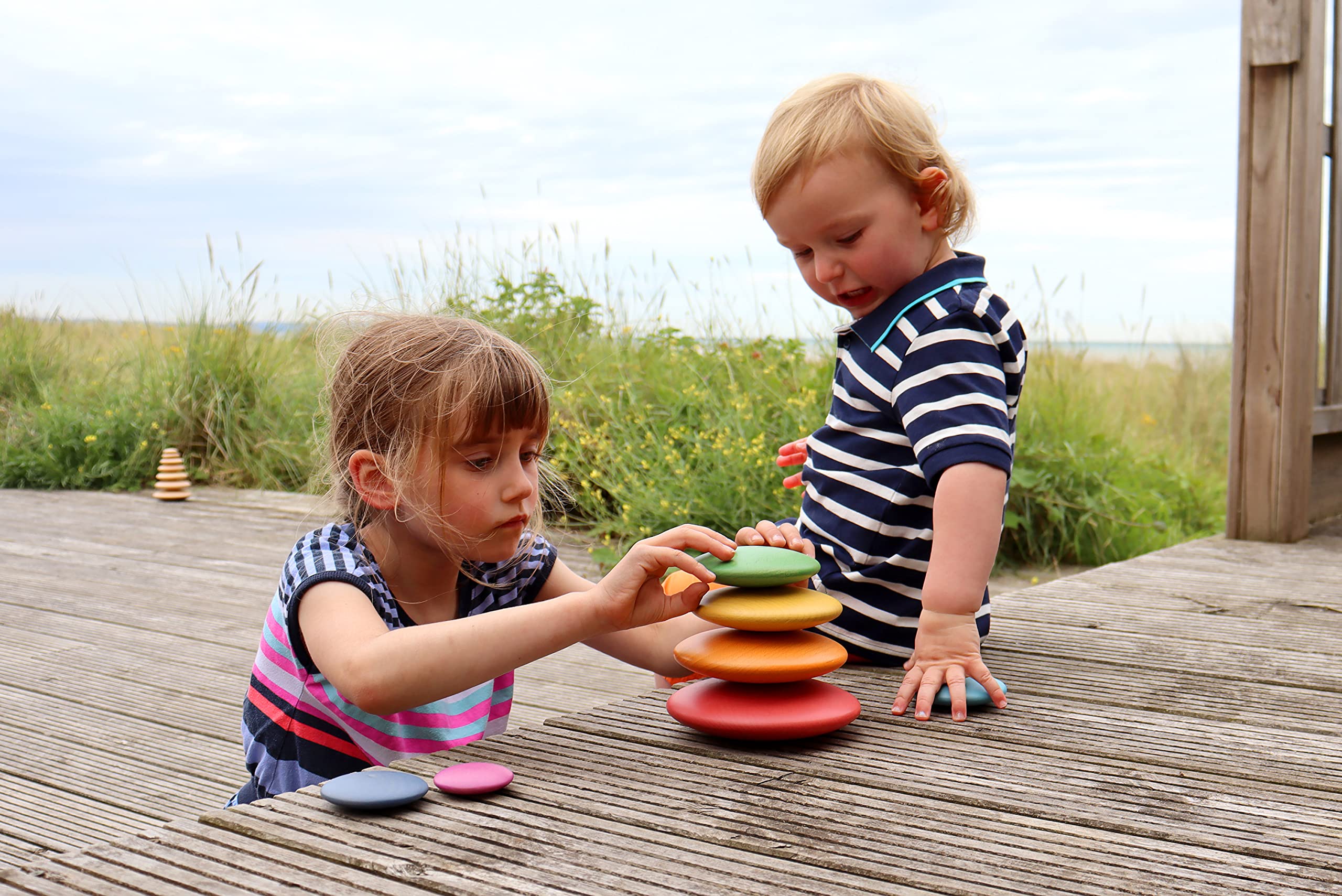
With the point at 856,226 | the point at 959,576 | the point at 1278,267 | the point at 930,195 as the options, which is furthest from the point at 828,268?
the point at 1278,267

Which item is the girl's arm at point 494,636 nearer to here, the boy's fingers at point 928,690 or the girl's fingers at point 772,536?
the girl's fingers at point 772,536

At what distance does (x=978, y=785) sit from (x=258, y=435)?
655 centimetres

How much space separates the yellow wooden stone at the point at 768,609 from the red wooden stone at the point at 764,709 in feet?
0.28

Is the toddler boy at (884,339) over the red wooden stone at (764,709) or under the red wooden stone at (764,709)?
over

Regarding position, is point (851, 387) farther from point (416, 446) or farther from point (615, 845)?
point (615, 845)

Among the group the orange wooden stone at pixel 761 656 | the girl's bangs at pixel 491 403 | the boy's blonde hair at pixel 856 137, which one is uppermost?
the boy's blonde hair at pixel 856 137

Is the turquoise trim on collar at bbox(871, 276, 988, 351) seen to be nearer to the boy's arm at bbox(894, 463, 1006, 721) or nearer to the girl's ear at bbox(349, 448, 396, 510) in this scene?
the boy's arm at bbox(894, 463, 1006, 721)

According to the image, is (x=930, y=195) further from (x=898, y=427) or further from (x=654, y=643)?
(x=654, y=643)

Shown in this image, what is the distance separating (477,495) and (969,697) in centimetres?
78

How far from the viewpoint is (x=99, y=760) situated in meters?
2.33

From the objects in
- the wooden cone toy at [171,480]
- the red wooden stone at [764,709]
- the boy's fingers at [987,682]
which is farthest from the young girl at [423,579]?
the wooden cone toy at [171,480]

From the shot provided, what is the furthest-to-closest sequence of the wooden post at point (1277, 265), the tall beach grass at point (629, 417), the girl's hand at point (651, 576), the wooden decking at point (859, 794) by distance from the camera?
the tall beach grass at point (629, 417), the wooden post at point (1277, 265), the girl's hand at point (651, 576), the wooden decking at point (859, 794)

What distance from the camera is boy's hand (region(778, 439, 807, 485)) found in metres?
2.19

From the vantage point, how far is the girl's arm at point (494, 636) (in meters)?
1.42
